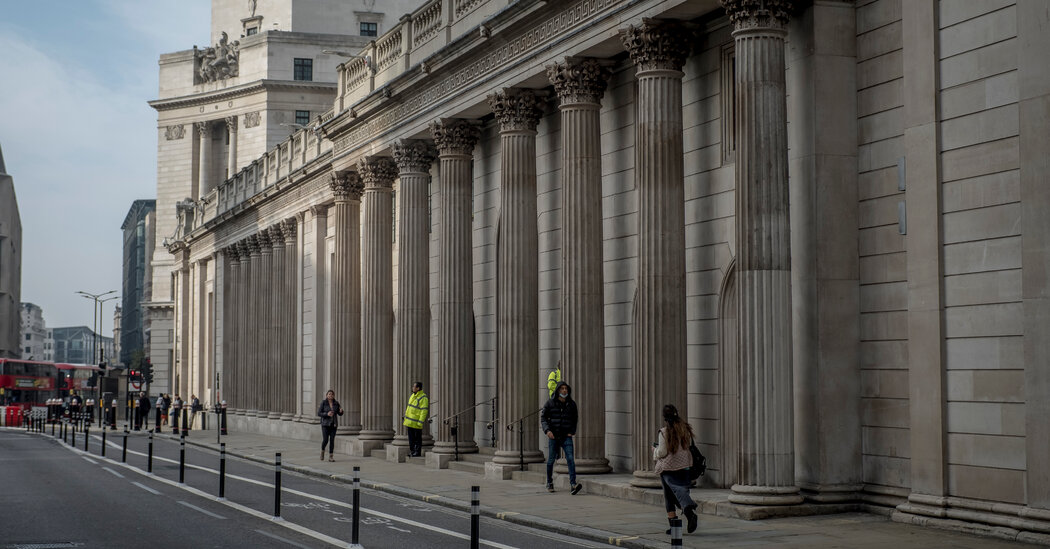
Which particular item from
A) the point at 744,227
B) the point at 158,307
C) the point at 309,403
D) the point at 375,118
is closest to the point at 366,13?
the point at 158,307

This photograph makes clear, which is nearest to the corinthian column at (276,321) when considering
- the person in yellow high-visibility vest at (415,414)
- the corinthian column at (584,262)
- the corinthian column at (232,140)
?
the person in yellow high-visibility vest at (415,414)

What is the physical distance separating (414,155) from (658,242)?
43.9ft

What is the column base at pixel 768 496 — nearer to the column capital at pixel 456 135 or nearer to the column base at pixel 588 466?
the column base at pixel 588 466

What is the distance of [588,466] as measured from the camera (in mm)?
24375

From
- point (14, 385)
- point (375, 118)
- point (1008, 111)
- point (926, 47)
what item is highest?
point (375, 118)

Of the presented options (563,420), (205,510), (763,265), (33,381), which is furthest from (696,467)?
(33,381)

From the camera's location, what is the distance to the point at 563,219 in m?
25.1

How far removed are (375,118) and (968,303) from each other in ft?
74.9

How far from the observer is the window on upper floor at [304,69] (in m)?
85.2

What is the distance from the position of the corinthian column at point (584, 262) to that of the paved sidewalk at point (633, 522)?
1614 mm

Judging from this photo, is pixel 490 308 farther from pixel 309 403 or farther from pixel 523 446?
pixel 309 403

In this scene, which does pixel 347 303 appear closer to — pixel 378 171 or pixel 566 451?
pixel 378 171

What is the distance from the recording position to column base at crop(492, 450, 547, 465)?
2672cm

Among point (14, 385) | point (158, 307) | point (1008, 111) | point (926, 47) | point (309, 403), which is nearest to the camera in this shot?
point (1008, 111)
